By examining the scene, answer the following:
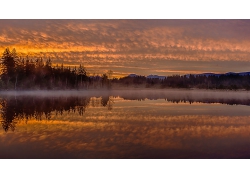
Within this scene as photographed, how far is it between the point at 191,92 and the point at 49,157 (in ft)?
26.0

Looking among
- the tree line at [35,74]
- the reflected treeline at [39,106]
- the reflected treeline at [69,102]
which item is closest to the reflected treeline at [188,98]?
the reflected treeline at [69,102]

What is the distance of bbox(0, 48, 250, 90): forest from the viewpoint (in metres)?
10.5

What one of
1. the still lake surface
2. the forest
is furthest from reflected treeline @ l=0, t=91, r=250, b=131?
the forest

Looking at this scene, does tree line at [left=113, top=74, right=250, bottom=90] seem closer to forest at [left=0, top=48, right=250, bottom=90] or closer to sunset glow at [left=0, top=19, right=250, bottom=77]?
forest at [left=0, top=48, right=250, bottom=90]

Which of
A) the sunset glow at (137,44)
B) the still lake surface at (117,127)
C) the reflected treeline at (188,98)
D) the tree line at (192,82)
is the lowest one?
the still lake surface at (117,127)

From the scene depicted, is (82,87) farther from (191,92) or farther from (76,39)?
(191,92)

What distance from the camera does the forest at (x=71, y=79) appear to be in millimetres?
10477

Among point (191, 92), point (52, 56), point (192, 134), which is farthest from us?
point (191, 92)

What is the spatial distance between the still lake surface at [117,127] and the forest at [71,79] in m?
0.38

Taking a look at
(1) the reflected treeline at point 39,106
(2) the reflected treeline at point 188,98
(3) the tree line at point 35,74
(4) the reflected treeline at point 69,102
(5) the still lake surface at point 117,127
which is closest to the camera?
(5) the still lake surface at point 117,127

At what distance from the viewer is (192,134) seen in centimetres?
755

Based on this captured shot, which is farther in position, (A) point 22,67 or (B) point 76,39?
(A) point 22,67

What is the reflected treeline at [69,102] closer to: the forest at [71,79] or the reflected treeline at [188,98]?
the reflected treeline at [188,98]
